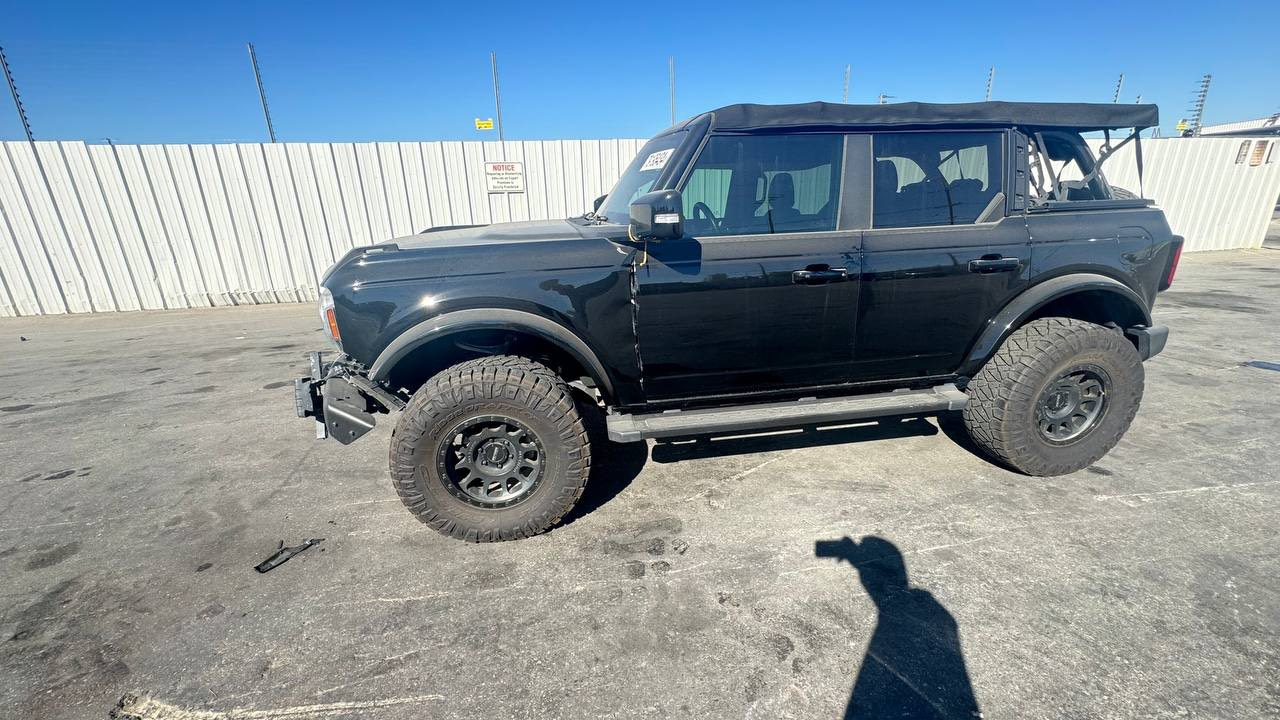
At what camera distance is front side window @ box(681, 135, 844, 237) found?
285 cm

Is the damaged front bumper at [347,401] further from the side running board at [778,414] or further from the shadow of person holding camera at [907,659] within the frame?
the shadow of person holding camera at [907,659]

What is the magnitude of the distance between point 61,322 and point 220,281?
7.73ft

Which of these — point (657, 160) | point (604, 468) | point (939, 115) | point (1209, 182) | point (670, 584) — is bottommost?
point (604, 468)

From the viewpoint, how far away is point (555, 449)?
2689 mm

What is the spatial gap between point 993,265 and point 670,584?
2.51m

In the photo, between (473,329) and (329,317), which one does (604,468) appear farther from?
(329,317)

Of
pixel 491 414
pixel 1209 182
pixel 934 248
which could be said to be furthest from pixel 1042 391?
pixel 1209 182

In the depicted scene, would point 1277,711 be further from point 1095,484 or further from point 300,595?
point 300,595

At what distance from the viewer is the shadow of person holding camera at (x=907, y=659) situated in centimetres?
174

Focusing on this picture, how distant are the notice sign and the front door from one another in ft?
26.4

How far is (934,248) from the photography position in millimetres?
2889

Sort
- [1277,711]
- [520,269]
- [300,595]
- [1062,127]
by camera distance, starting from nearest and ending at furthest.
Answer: [1277,711], [300,595], [520,269], [1062,127]

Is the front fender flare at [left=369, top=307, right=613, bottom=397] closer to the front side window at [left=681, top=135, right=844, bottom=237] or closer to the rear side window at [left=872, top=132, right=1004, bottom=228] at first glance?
the front side window at [left=681, top=135, right=844, bottom=237]

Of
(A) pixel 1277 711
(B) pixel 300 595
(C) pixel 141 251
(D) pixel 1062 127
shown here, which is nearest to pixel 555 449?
(B) pixel 300 595
